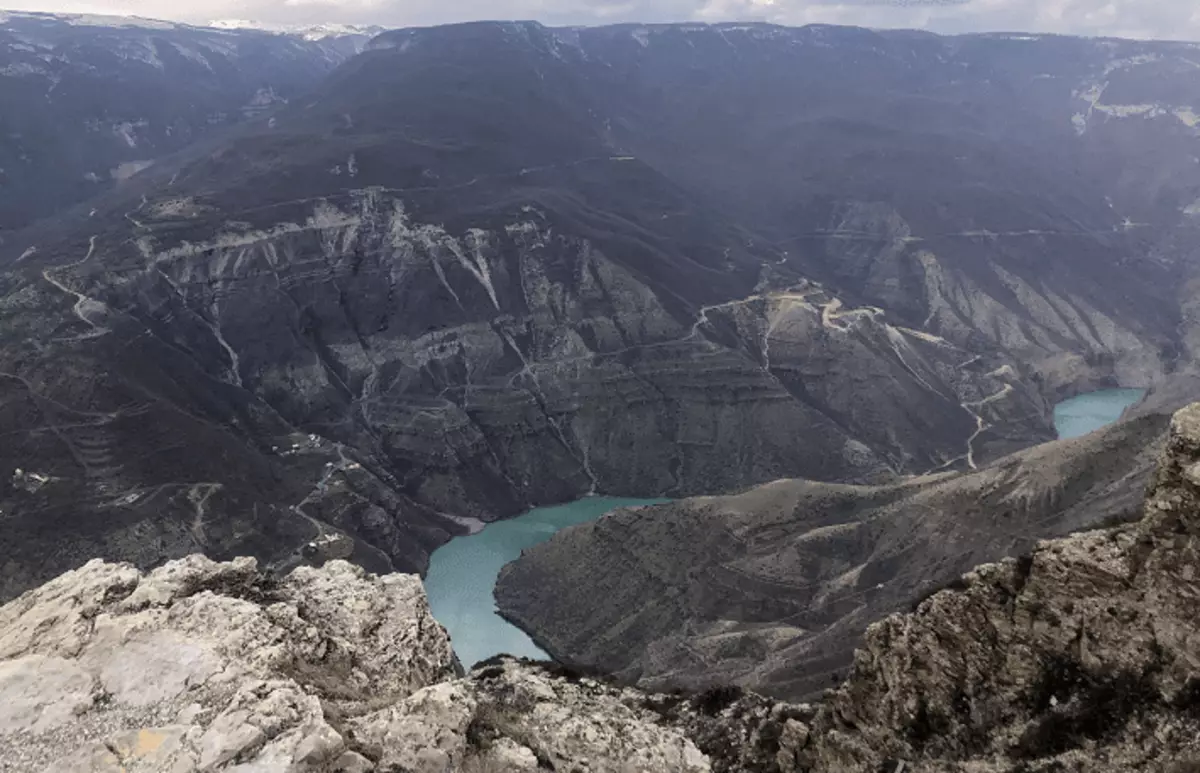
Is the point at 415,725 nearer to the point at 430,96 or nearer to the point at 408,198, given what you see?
the point at 408,198

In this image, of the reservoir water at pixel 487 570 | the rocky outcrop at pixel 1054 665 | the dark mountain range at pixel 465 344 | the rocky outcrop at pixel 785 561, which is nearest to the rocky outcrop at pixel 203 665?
the rocky outcrop at pixel 1054 665

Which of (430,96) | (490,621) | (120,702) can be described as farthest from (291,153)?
(120,702)

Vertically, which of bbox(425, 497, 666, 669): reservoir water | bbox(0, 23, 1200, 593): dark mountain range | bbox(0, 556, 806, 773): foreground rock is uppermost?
bbox(0, 556, 806, 773): foreground rock

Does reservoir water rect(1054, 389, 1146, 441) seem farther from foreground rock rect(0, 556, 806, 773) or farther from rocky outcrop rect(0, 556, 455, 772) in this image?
rocky outcrop rect(0, 556, 455, 772)

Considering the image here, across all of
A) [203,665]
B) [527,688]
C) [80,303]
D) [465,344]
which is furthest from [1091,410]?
[80,303]

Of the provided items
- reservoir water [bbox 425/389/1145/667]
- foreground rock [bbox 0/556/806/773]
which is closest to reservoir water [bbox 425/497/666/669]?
reservoir water [bbox 425/389/1145/667]

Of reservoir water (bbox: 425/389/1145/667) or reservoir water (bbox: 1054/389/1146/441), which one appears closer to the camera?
reservoir water (bbox: 425/389/1145/667)

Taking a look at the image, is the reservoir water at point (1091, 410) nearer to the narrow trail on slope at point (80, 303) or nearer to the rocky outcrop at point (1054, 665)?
the rocky outcrop at point (1054, 665)
